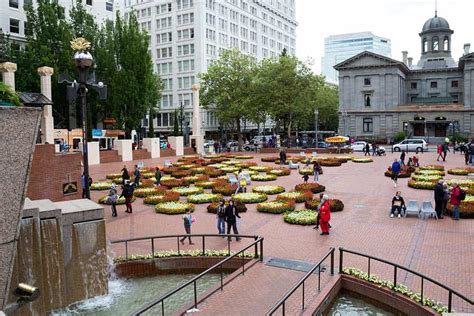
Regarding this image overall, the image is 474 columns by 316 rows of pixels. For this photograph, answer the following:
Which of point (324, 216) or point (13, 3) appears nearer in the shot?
point (324, 216)

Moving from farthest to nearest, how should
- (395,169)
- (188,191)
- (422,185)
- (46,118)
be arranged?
(46,118), (395,169), (188,191), (422,185)

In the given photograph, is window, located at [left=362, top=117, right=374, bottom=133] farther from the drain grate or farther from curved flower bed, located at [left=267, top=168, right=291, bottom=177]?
the drain grate

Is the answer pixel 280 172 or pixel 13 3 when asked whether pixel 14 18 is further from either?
pixel 280 172

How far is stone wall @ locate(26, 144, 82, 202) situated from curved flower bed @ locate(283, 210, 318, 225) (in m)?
10.1

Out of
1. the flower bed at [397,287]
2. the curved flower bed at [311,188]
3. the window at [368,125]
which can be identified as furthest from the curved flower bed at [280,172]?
the window at [368,125]

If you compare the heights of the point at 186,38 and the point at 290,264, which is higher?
the point at 186,38

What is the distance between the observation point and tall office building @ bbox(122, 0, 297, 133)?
86.7 metres

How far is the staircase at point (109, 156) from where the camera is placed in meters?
45.8

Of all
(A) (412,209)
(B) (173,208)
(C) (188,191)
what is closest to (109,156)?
(C) (188,191)

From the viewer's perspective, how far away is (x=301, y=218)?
18.3 m

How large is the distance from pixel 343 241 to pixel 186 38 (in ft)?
257

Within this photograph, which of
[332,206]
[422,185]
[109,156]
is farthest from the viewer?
[109,156]

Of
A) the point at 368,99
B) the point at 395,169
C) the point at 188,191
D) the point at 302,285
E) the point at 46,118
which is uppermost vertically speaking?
the point at 368,99

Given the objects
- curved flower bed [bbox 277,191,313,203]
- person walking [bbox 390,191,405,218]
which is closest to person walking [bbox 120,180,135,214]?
curved flower bed [bbox 277,191,313,203]
